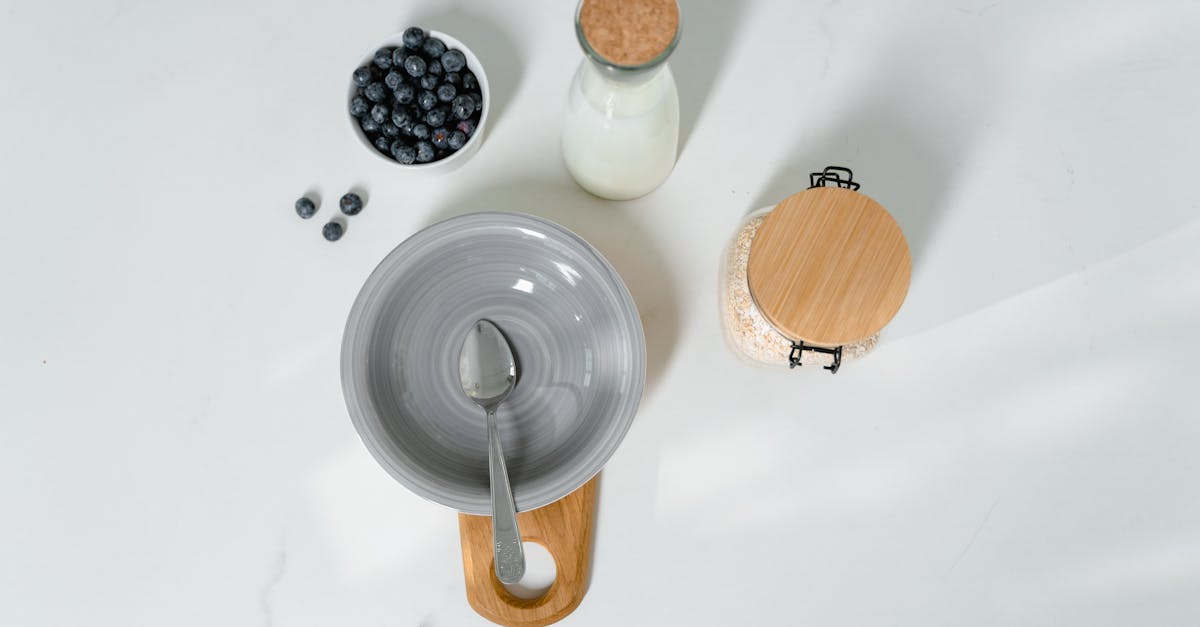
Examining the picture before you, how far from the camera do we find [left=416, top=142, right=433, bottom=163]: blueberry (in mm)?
771

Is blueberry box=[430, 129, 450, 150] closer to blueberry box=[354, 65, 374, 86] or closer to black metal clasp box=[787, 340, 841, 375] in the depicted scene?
blueberry box=[354, 65, 374, 86]

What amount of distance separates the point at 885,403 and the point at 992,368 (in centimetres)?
13

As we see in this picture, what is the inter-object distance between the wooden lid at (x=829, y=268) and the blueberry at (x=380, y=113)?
39 centimetres

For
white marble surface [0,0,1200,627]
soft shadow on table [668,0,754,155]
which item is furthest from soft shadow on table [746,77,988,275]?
soft shadow on table [668,0,754,155]

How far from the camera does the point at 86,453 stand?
2.77ft

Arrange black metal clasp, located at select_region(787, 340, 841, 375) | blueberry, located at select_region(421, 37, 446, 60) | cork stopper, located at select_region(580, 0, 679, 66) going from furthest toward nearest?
blueberry, located at select_region(421, 37, 446, 60), black metal clasp, located at select_region(787, 340, 841, 375), cork stopper, located at select_region(580, 0, 679, 66)

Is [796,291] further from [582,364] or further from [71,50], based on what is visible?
[71,50]

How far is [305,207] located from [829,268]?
55cm

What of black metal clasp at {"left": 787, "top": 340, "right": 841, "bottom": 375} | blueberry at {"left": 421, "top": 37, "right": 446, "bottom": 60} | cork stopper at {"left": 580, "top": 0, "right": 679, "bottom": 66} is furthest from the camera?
blueberry at {"left": 421, "top": 37, "right": 446, "bottom": 60}

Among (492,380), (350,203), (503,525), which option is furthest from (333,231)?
(503,525)

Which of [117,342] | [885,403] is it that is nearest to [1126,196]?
[885,403]

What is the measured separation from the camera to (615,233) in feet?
2.72

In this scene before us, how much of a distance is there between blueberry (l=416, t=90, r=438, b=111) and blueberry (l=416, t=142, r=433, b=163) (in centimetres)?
4

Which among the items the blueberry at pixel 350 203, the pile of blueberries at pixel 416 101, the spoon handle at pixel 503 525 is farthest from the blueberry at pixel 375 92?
the spoon handle at pixel 503 525
